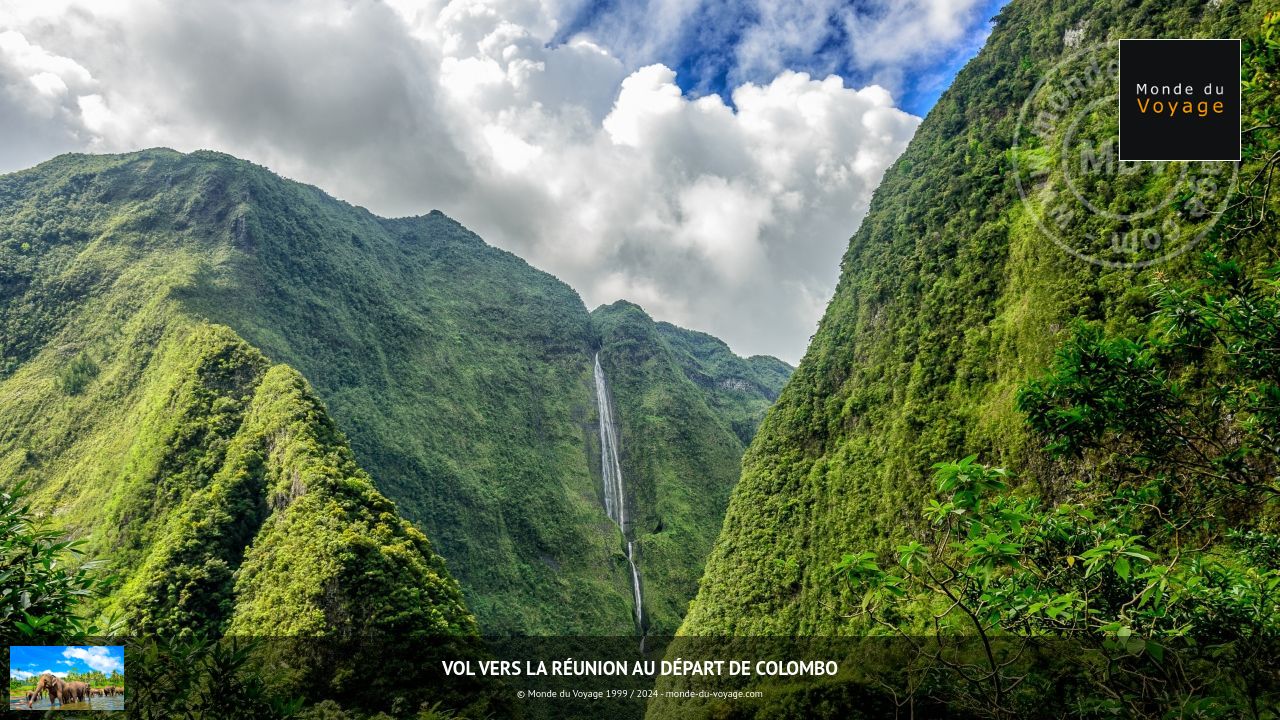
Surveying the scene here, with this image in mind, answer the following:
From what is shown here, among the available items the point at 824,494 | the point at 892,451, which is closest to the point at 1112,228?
the point at 892,451

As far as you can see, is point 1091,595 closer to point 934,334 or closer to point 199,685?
point 199,685

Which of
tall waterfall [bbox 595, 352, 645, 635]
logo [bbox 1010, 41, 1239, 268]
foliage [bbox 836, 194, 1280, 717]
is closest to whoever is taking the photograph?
foliage [bbox 836, 194, 1280, 717]

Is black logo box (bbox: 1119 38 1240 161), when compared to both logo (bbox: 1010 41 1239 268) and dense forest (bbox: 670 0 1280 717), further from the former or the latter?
logo (bbox: 1010 41 1239 268)

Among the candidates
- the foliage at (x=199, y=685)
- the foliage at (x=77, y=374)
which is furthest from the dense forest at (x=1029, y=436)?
the foliage at (x=77, y=374)

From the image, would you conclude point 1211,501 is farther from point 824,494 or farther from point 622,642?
point 622,642

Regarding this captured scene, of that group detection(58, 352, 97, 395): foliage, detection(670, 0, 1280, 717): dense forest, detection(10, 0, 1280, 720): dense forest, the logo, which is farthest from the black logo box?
detection(58, 352, 97, 395): foliage
